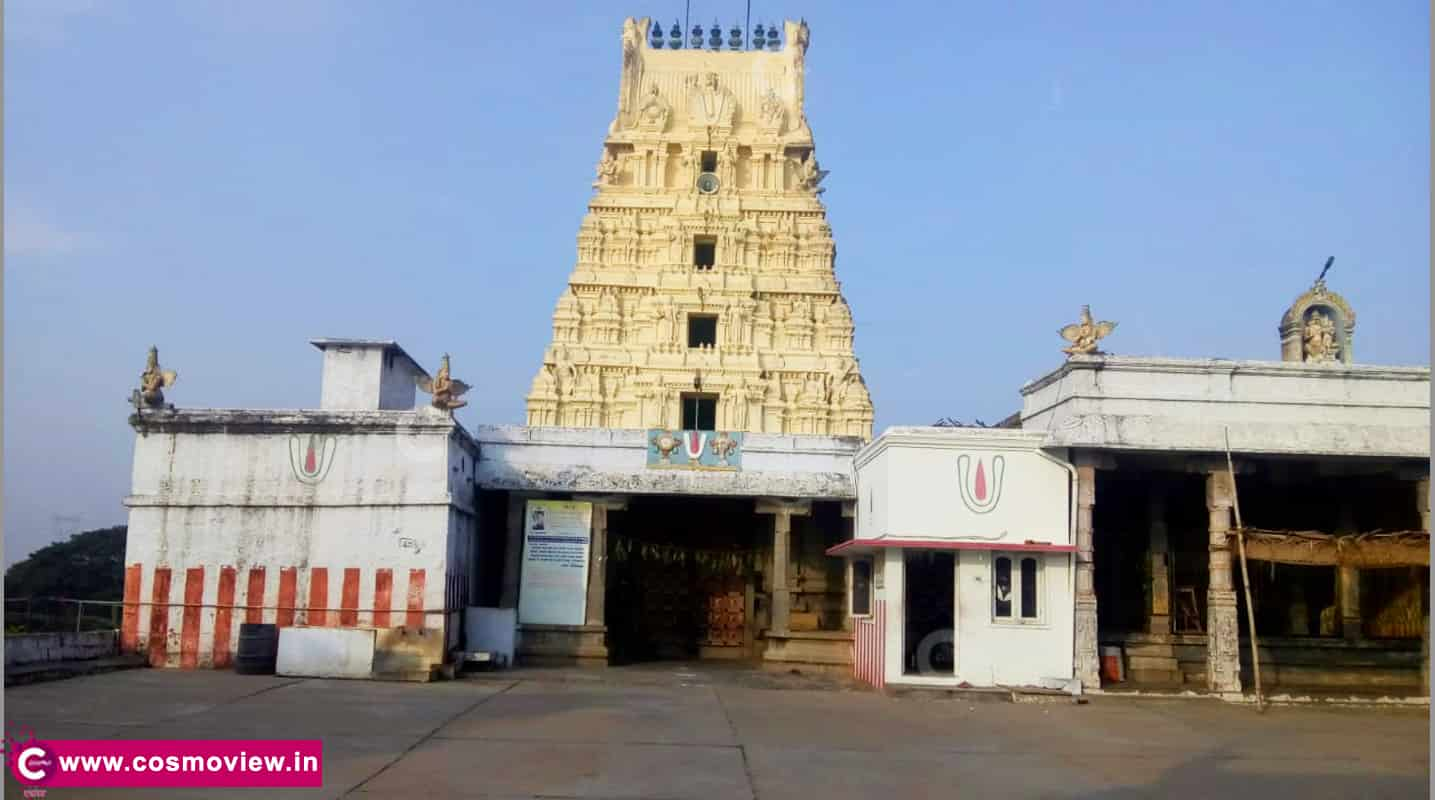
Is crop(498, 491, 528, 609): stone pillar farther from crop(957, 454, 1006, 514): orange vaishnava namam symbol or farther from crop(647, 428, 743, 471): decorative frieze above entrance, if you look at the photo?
crop(957, 454, 1006, 514): orange vaishnava namam symbol

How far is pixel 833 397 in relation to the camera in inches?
1353

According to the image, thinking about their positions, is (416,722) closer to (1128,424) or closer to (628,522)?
(1128,424)

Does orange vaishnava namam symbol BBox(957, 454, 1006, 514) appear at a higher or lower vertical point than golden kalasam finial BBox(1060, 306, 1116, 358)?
lower

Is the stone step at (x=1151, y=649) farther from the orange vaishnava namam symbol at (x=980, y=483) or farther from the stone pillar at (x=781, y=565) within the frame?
the stone pillar at (x=781, y=565)

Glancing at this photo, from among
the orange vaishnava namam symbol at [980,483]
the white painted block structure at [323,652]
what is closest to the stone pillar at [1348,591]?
the orange vaishnava namam symbol at [980,483]

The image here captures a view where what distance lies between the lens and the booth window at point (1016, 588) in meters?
19.7

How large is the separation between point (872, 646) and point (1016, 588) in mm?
2638

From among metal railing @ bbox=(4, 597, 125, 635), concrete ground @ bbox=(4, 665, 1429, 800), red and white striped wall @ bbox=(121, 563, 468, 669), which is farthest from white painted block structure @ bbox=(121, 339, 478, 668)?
concrete ground @ bbox=(4, 665, 1429, 800)

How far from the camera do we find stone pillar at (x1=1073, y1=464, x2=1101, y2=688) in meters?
19.3

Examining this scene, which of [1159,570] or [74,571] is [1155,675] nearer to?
[1159,570]

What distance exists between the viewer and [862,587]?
73.3 ft

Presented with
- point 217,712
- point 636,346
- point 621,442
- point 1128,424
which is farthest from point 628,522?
point 217,712

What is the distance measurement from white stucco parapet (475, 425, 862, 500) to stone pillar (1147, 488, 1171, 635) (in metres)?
5.56

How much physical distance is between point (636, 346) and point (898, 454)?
15.9m
